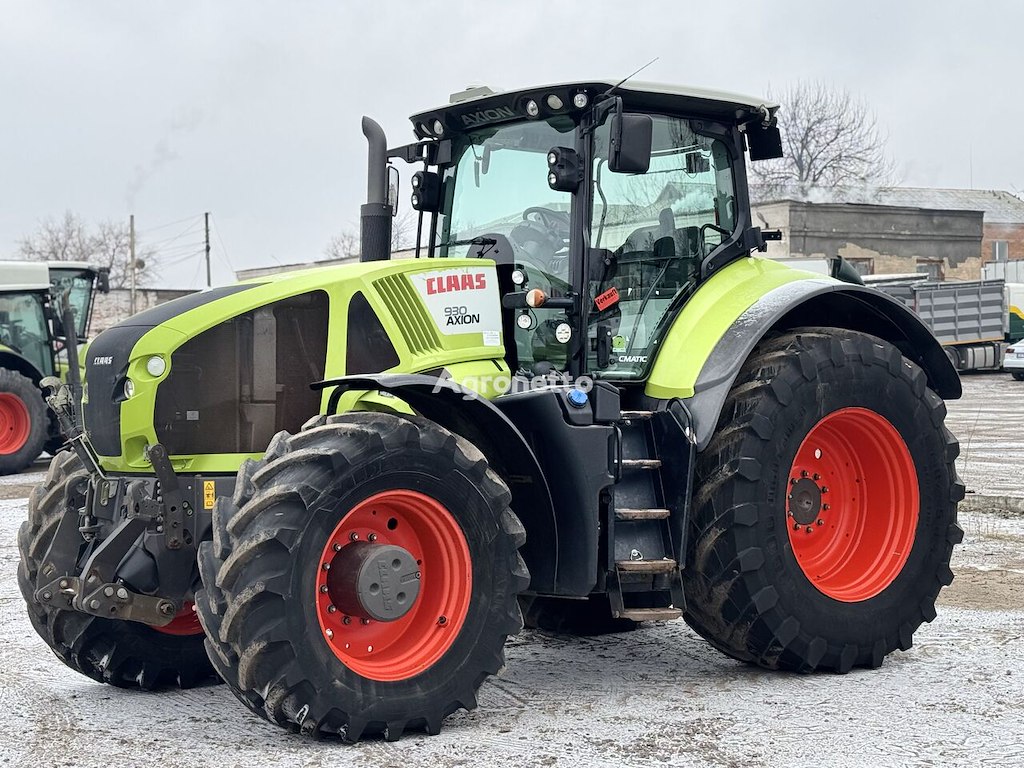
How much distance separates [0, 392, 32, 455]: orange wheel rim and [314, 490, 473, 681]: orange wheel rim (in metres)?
13.7

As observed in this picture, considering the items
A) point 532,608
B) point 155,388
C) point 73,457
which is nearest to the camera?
point 155,388

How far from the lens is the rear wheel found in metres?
17.6

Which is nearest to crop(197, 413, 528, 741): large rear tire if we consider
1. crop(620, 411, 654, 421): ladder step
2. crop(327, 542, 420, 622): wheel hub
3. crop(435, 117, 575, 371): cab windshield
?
crop(327, 542, 420, 622): wheel hub

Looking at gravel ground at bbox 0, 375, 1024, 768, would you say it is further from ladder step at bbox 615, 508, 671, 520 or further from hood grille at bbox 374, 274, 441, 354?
hood grille at bbox 374, 274, 441, 354

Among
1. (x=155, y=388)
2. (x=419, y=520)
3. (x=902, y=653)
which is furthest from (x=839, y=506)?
(x=155, y=388)

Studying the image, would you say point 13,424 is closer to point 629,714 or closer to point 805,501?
point 805,501

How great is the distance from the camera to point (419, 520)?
211 inches

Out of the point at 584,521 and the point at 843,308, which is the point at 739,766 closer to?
the point at 584,521

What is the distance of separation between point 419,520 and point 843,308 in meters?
2.80

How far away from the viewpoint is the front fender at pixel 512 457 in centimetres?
554

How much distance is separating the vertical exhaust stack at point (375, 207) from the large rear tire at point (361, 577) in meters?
1.83

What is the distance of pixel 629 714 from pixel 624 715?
0.08 feet

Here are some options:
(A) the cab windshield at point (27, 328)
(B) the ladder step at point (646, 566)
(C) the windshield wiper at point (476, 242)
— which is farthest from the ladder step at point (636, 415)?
(A) the cab windshield at point (27, 328)

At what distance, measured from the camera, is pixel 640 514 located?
5840 mm
